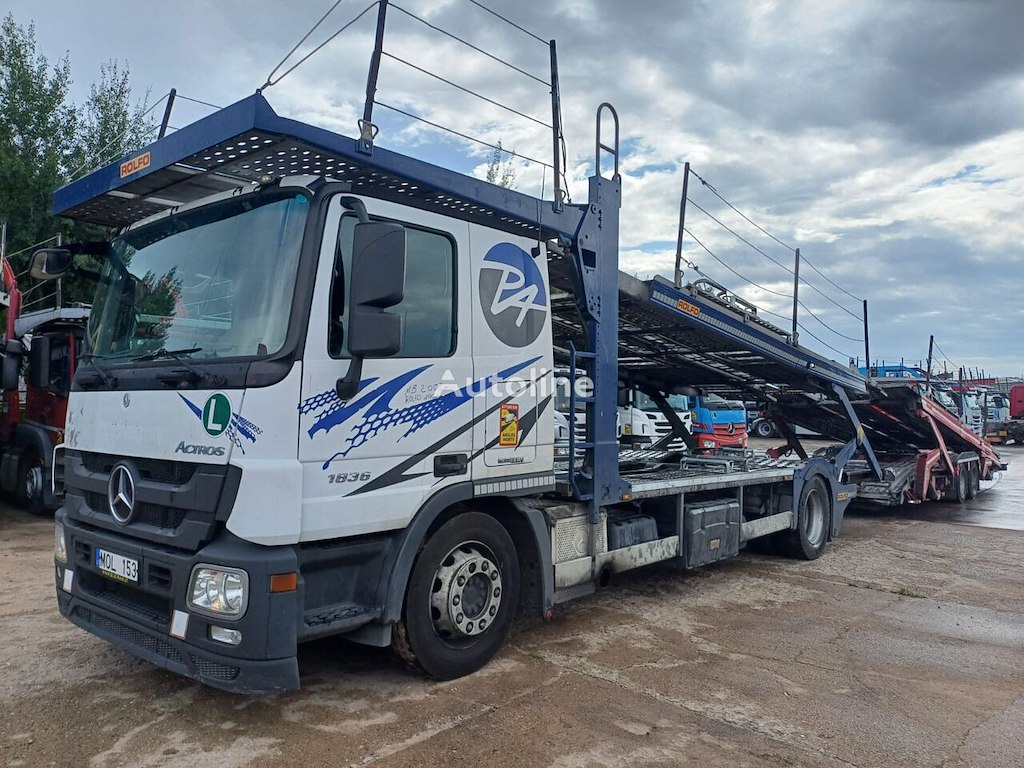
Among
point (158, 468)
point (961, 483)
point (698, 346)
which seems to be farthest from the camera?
point (961, 483)

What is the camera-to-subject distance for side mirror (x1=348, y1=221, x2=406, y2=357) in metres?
3.53

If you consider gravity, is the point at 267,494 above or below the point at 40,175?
below

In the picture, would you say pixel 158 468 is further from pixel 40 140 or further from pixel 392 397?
pixel 40 140

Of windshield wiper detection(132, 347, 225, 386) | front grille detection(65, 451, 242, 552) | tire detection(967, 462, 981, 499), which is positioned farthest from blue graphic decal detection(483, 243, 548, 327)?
tire detection(967, 462, 981, 499)

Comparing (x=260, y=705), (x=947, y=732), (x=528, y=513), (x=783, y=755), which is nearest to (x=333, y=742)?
(x=260, y=705)

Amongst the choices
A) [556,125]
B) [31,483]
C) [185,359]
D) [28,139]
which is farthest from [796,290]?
[28,139]

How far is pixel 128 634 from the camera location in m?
3.78

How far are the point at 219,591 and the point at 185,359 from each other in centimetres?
117

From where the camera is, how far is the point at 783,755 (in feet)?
12.0

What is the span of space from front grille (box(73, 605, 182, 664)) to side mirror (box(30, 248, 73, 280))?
2.09 metres

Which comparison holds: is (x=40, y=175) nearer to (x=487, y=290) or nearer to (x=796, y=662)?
(x=487, y=290)

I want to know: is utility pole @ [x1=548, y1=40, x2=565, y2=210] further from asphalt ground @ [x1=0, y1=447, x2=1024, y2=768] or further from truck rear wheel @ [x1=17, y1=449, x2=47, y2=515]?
truck rear wheel @ [x1=17, y1=449, x2=47, y2=515]

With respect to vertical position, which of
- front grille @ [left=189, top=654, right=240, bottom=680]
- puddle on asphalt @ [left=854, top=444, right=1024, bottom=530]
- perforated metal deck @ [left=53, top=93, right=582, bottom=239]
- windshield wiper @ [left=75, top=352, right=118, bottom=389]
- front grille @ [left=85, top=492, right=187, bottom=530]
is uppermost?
perforated metal deck @ [left=53, top=93, right=582, bottom=239]

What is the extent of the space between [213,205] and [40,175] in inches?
520
